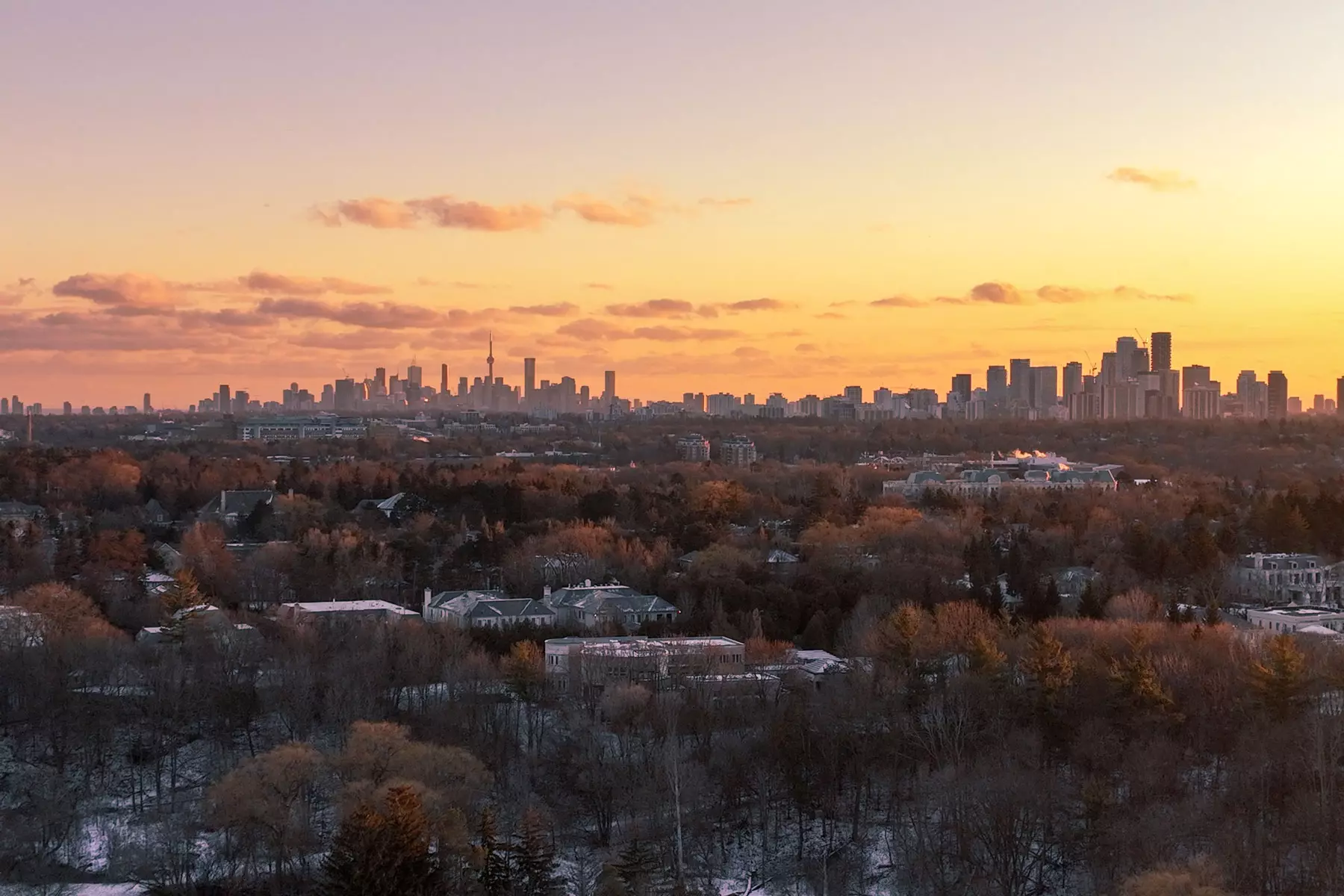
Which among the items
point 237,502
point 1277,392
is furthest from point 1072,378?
point 237,502

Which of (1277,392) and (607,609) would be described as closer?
(607,609)

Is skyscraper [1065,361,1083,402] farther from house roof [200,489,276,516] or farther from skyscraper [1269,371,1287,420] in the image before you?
house roof [200,489,276,516]

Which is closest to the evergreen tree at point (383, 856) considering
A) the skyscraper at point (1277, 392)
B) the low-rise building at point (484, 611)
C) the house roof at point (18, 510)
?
the low-rise building at point (484, 611)

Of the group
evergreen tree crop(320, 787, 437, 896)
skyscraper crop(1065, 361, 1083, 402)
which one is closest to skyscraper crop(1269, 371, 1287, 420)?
skyscraper crop(1065, 361, 1083, 402)

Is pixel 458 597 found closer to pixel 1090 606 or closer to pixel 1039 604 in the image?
pixel 1039 604

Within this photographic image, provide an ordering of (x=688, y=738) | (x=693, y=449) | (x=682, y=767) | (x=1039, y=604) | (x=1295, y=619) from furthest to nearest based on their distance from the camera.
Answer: (x=693, y=449) → (x=1039, y=604) → (x=1295, y=619) → (x=688, y=738) → (x=682, y=767)

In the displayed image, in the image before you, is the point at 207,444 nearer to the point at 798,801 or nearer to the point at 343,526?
the point at 343,526
